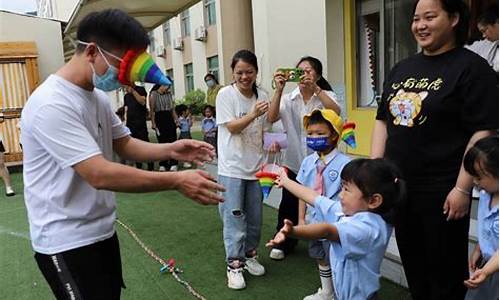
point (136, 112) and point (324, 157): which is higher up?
point (136, 112)

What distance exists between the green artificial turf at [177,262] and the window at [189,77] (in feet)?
56.1

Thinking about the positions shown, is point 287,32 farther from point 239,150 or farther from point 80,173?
point 80,173

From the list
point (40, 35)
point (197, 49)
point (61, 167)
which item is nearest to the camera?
point (61, 167)

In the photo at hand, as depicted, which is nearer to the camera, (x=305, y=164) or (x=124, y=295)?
(x=305, y=164)

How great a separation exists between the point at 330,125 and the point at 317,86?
0.74m

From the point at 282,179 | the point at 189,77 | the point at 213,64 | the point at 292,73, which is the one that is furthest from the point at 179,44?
the point at 282,179

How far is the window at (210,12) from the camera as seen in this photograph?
728 inches

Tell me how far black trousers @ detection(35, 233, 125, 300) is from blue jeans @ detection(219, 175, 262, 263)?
1399 millimetres

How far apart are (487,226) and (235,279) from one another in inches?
70.6

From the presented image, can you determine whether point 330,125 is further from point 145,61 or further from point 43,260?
point 43,260

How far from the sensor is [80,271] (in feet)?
5.37

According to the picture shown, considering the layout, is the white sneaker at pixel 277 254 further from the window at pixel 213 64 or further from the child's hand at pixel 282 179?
the window at pixel 213 64

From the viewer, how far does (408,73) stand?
201cm

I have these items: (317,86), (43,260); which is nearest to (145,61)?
(43,260)
